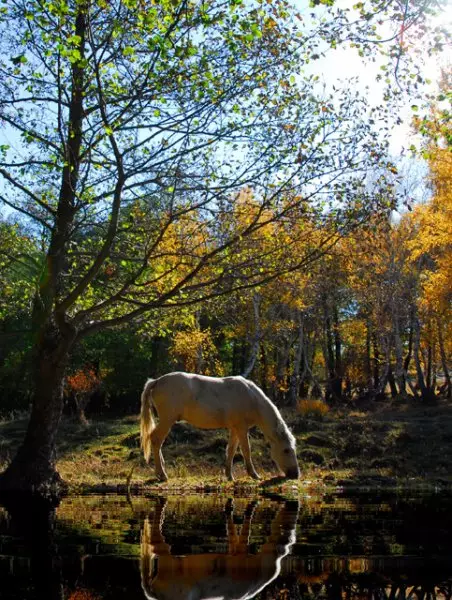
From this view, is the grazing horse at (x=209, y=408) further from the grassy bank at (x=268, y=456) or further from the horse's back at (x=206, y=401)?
the grassy bank at (x=268, y=456)

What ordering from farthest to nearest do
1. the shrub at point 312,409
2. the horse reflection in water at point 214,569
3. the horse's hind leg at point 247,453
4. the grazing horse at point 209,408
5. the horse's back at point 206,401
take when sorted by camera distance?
the shrub at point 312,409, the horse's back at point 206,401, the grazing horse at point 209,408, the horse's hind leg at point 247,453, the horse reflection in water at point 214,569

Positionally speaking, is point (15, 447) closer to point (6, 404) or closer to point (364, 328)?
point (6, 404)

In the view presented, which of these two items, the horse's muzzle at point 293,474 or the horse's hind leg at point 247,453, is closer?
the horse's muzzle at point 293,474

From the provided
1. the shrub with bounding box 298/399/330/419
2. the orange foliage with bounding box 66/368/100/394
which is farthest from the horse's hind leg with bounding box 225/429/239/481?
the orange foliage with bounding box 66/368/100/394

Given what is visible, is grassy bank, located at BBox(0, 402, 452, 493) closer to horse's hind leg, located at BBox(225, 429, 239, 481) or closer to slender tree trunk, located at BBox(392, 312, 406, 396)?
horse's hind leg, located at BBox(225, 429, 239, 481)

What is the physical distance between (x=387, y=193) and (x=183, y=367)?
30406 millimetres

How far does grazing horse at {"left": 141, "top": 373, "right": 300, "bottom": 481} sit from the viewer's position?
1612 centimetres

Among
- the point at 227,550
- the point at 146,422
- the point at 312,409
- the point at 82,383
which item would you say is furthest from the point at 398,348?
the point at 227,550

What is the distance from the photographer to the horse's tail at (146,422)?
16.2 metres

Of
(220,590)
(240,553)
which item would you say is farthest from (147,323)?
(220,590)

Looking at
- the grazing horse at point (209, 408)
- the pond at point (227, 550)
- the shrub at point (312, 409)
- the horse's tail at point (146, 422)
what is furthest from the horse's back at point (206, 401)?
the shrub at point (312, 409)

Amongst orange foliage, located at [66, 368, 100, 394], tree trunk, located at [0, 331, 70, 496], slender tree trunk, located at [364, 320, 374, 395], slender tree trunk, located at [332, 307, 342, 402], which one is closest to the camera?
tree trunk, located at [0, 331, 70, 496]

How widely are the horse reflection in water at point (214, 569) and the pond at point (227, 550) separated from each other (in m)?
0.01

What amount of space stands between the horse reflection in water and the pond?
0.4 inches
